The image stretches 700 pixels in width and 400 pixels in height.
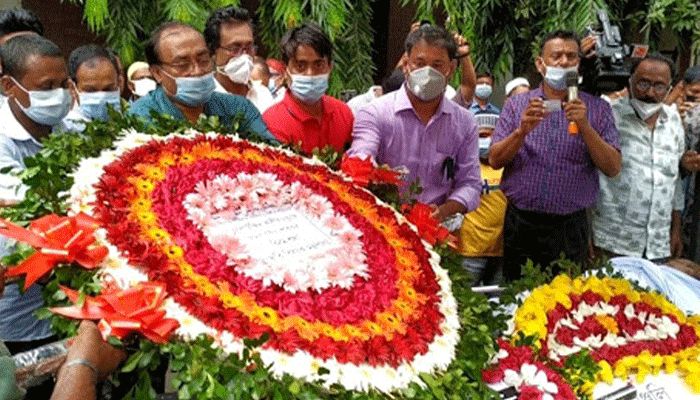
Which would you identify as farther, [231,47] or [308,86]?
[231,47]

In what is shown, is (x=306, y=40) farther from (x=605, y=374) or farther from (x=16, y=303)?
(x=605, y=374)

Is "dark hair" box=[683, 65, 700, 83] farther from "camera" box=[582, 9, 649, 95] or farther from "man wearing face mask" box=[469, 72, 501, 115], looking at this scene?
"man wearing face mask" box=[469, 72, 501, 115]

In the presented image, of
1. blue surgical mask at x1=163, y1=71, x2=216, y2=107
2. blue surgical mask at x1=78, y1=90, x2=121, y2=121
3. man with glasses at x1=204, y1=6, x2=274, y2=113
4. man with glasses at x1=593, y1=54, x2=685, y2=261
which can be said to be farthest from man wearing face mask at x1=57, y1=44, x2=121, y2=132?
man with glasses at x1=593, y1=54, x2=685, y2=261

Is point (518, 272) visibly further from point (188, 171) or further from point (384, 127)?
point (188, 171)

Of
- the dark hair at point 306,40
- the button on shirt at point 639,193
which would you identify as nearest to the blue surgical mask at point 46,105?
the dark hair at point 306,40

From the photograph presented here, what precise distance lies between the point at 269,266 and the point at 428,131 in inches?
64.8

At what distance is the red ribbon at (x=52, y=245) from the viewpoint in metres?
1.84

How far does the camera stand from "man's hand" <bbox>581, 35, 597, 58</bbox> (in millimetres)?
4066

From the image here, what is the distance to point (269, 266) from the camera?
6.98 feet

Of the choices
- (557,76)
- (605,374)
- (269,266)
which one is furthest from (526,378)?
(557,76)

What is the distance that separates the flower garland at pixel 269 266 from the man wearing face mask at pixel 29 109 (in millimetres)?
577

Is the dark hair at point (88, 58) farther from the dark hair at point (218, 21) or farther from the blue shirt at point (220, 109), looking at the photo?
the blue shirt at point (220, 109)

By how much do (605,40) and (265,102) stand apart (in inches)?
76.2

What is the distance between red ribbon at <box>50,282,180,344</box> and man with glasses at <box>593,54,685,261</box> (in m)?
3.13
